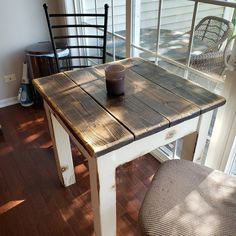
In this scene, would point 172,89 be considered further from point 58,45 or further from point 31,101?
point 31,101

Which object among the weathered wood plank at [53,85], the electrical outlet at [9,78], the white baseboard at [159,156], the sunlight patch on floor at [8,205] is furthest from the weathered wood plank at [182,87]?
the electrical outlet at [9,78]

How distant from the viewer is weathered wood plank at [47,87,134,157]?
0.91 m

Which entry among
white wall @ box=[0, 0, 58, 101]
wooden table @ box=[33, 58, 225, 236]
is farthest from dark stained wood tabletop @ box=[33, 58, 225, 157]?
white wall @ box=[0, 0, 58, 101]

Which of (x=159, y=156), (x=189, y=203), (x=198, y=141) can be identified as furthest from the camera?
(x=159, y=156)

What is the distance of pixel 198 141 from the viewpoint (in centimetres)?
125

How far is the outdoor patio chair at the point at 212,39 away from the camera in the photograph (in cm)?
124

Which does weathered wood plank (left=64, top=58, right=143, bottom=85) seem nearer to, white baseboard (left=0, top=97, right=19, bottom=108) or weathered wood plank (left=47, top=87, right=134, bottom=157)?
weathered wood plank (left=47, top=87, right=134, bottom=157)

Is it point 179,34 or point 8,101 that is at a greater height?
point 179,34

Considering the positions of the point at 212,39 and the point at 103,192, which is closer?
the point at 103,192

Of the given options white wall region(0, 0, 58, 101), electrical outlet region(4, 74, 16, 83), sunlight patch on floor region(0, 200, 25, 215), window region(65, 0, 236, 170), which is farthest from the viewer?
electrical outlet region(4, 74, 16, 83)

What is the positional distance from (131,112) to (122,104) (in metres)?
0.08

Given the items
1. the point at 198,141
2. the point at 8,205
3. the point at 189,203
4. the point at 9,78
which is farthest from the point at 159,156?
the point at 9,78

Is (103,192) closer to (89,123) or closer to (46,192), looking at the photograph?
(89,123)

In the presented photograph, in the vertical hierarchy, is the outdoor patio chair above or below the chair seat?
above
